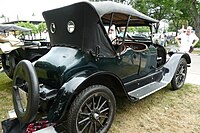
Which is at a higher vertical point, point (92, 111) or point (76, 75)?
point (76, 75)

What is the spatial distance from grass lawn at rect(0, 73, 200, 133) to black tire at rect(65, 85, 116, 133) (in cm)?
31

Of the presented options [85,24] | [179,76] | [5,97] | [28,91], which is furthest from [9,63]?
[179,76]

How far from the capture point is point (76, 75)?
258 cm

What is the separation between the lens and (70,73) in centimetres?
262

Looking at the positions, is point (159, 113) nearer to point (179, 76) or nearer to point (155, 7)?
point (179, 76)

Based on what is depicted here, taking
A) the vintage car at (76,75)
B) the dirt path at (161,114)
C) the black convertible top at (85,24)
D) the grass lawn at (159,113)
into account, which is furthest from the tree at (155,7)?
the black convertible top at (85,24)

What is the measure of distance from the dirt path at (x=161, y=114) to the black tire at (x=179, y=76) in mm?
190

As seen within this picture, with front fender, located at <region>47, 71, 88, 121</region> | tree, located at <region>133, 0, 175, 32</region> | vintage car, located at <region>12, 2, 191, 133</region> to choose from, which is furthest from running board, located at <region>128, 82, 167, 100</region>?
tree, located at <region>133, 0, 175, 32</region>

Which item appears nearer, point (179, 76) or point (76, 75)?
point (76, 75)

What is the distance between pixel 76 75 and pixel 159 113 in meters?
1.81

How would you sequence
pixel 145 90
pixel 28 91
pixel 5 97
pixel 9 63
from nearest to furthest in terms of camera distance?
1. pixel 28 91
2. pixel 145 90
3. pixel 5 97
4. pixel 9 63

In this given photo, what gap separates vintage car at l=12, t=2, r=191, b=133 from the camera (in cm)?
236

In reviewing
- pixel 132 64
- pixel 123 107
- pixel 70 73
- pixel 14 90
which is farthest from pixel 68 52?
pixel 123 107

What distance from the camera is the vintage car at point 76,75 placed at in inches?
93.0
